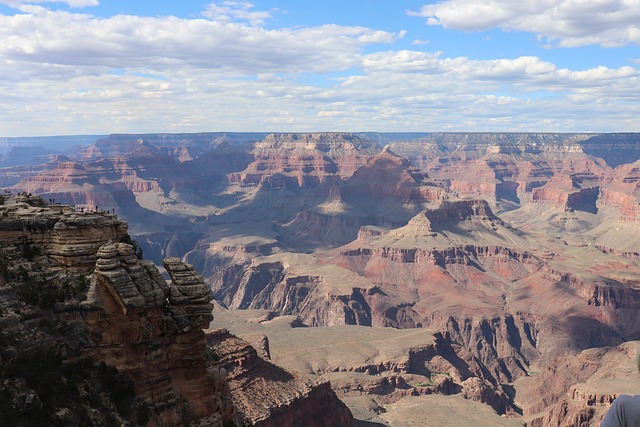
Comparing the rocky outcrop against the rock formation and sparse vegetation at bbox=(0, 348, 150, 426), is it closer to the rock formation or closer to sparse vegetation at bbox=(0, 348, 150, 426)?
the rock formation

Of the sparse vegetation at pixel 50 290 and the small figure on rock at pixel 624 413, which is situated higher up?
the small figure on rock at pixel 624 413

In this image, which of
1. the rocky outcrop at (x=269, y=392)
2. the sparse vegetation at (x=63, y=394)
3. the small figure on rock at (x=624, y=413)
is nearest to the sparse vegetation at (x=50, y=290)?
the sparse vegetation at (x=63, y=394)

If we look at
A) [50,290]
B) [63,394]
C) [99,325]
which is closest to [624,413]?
[63,394]

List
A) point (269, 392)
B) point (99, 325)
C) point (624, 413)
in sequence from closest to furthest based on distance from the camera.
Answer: point (624, 413) < point (99, 325) < point (269, 392)

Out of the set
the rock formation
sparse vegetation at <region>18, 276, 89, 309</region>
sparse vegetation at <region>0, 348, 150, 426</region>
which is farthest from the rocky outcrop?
sparse vegetation at <region>18, 276, 89, 309</region>

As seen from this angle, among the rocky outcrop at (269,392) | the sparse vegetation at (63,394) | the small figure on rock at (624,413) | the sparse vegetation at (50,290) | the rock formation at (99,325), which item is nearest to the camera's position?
the small figure on rock at (624,413)

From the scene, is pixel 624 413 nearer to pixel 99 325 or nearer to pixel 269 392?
pixel 99 325

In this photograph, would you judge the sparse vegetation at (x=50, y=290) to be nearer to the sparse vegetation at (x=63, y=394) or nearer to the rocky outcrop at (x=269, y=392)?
the sparse vegetation at (x=63, y=394)

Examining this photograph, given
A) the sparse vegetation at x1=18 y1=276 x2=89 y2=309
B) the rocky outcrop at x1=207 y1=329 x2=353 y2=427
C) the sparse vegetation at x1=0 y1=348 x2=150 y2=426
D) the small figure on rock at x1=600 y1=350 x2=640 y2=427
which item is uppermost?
the small figure on rock at x1=600 y1=350 x2=640 y2=427

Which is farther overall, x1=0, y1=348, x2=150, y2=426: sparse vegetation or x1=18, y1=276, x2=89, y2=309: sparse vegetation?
x1=18, y1=276, x2=89, y2=309: sparse vegetation

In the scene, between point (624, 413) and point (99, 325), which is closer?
point (624, 413)

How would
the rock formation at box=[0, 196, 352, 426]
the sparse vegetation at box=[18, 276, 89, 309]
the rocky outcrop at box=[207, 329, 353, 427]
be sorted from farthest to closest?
1. the rocky outcrop at box=[207, 329, 353, 427]
2. the sparse vegetation at box=[18, 276, 89, 309]
3. the rock formation at box=[0, 196, 352, 426]

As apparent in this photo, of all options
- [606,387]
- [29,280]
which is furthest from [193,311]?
[606,387]
